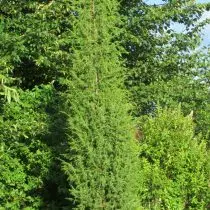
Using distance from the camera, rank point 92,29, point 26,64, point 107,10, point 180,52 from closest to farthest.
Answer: point 92,29 < point 107,10 < point 26,64 < point 180,52

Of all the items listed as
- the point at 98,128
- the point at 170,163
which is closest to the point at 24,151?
the point at 98,128

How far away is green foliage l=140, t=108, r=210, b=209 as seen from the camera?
10.4 meters

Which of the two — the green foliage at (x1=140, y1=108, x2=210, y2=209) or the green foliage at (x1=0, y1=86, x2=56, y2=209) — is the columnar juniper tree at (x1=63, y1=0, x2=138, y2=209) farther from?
the green foliage at (x1=140, y1=108, x2=210, y2=209)

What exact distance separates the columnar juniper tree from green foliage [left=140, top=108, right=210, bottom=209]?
214 cm

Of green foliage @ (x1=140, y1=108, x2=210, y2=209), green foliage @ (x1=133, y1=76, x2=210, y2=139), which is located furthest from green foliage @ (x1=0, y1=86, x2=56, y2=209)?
green foliage @ (x1=133, y1=76, x2=210, y2=139)

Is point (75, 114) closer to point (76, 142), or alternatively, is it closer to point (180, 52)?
point (76, 142)

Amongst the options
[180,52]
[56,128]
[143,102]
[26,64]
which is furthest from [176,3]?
[56,128]

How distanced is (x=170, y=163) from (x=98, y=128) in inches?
118

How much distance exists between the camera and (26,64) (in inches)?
501

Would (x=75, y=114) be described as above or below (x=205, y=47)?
below

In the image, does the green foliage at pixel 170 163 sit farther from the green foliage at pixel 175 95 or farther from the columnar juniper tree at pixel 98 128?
the columnar juniper tree at pixel 98 128

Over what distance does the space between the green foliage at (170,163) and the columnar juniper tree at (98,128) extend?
2.14 m

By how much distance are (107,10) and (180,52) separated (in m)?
5.11

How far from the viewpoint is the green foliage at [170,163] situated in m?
10.4
